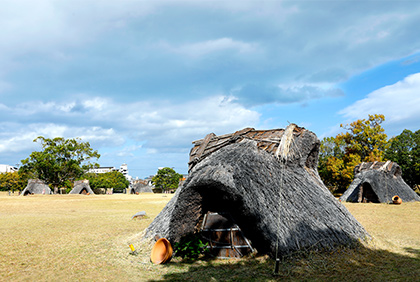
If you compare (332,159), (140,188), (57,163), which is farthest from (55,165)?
(332,159)

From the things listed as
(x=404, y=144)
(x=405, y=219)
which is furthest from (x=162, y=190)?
(x=405, y=219)

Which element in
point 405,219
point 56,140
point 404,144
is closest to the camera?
point 405,219

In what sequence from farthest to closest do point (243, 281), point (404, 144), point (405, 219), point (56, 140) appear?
point (56, 140), point (404, 144), point (405, 219), point (243, 281)

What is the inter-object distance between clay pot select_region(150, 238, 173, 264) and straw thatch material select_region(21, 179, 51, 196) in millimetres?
45018

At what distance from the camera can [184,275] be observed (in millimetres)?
6652

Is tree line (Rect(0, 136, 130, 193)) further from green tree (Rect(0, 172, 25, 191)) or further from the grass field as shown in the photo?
the grass field

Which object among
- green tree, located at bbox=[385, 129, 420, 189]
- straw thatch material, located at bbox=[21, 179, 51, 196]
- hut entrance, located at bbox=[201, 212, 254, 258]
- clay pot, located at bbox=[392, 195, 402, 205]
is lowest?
straw thatch material, located at bbox=[21, 179, 51, 196]

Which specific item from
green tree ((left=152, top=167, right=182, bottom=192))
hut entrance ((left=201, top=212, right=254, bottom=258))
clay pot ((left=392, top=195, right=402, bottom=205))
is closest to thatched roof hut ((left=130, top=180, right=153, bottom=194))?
green tree ((left=152, top=167, right=182, bottom=192))

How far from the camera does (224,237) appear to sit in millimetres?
7820

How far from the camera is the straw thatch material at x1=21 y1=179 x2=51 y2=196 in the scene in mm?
43694

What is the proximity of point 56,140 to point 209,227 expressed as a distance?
50.5 m

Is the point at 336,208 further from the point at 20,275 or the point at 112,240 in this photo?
the point at 20,275

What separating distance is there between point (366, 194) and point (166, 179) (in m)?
49.6

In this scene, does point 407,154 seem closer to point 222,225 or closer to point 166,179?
point 222,225
